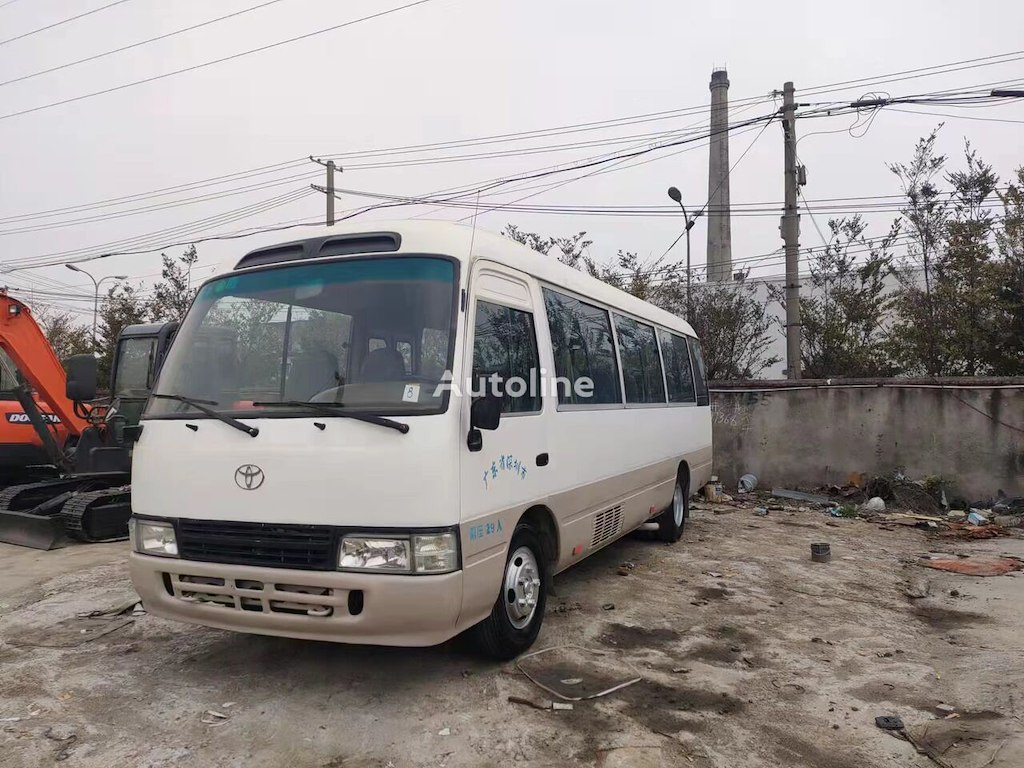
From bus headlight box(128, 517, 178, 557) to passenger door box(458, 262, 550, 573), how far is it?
66.6 inches

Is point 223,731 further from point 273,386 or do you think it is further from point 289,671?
point 273,386

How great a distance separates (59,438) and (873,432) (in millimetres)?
12485

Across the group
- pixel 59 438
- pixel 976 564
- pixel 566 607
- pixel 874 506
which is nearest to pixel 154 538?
pixel 566 607

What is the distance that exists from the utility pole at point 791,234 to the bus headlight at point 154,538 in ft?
41.6

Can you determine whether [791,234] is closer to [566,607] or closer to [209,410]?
[566,607]

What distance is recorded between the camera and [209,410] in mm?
4090

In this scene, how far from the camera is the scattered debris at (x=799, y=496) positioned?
1195 centimetres

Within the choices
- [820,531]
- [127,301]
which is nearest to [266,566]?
[820,531]

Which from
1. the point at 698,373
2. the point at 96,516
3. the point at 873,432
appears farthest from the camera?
the point at 873,432

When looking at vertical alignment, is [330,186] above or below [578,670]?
above

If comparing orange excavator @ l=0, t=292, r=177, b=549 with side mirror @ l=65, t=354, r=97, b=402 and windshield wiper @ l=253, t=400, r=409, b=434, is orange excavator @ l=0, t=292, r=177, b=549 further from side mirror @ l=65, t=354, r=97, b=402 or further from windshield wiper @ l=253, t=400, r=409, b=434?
windshield wiper @ l=253, t=400, r=409, b=434

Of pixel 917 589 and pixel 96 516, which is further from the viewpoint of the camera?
pixel 96 516

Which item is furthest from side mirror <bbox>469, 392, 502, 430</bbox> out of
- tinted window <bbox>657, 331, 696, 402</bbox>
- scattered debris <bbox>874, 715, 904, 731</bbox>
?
tinted window <bbox>657, 331, 696, 402</bbox>

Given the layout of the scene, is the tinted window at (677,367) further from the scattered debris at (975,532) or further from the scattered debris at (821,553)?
the scattered debris at (975,532)
